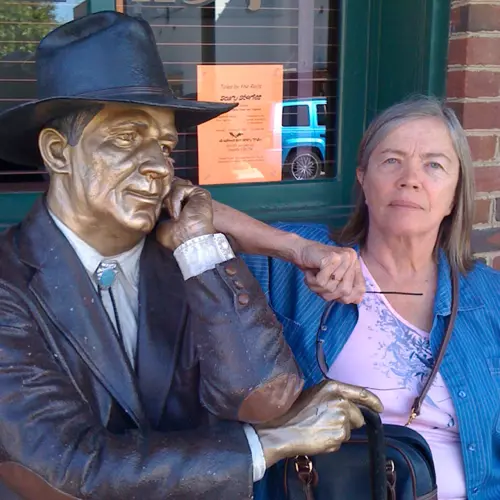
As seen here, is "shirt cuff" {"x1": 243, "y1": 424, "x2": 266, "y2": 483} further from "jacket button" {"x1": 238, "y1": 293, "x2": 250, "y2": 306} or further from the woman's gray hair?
the woman's gray hair

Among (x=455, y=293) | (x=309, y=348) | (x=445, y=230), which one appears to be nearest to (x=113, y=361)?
(x=309, y=348)

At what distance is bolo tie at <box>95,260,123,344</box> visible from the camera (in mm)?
1430

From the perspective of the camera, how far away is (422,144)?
7.03 ft

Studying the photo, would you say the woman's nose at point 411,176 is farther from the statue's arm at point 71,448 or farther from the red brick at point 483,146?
the statue's arm at point 71,448

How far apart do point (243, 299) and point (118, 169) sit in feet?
1.12

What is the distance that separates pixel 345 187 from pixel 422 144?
78cm

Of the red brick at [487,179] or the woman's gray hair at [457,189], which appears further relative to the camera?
the red brick at [487,179]

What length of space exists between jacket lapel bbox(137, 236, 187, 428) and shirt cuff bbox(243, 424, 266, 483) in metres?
0.21

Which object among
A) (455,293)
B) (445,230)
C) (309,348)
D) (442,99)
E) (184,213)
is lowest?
(309,348)

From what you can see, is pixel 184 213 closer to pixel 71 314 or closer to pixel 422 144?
pixel 71 314

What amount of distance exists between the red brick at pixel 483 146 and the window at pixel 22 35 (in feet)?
4.69

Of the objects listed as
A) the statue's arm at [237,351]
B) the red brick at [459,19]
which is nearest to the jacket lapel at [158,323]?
the statue's arm at [237,351]

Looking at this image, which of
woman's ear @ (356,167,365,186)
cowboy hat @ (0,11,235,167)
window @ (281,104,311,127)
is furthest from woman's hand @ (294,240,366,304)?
window @ (281,104,311,127)

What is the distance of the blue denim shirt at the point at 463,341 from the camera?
1.97 m
